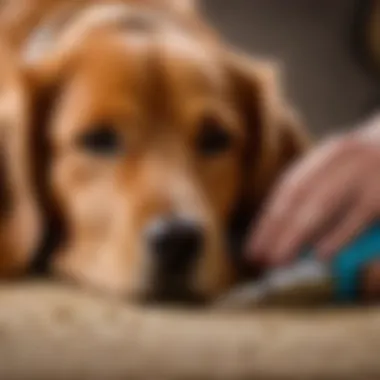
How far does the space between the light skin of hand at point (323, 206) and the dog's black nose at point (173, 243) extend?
114 millimetres

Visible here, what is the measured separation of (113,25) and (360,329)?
510 millimetres

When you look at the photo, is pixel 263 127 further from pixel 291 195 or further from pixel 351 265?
pixel 351 265

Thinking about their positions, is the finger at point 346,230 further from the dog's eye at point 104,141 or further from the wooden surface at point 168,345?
the dog's eye at point 104,141

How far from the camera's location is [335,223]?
108 centimetres

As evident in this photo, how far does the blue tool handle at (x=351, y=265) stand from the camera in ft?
3.39

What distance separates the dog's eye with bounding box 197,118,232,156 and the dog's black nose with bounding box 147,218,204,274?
0.13 metres

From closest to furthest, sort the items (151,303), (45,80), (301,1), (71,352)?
1. (71,352)
2. (151,303)
3. (45,80)
4. (301,1)

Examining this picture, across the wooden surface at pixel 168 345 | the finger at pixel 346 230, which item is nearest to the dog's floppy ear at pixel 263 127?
the finger at pixel 346 230

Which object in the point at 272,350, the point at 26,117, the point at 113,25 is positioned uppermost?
the point at 113,25

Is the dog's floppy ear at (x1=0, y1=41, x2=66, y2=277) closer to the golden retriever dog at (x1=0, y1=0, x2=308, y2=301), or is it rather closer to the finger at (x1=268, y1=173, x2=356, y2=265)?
the golden retriever dog at (x1=0, y1=0, x2=308, y2=301)

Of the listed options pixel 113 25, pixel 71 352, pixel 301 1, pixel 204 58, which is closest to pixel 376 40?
pixel 301 1

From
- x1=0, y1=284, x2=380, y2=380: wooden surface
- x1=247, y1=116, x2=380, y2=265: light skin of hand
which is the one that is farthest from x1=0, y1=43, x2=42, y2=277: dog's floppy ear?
x1=247, y1=116, x2=380, y2=265: light skin of hand

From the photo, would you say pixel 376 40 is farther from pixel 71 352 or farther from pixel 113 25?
pixel 71 352

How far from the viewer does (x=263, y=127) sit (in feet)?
3.90
